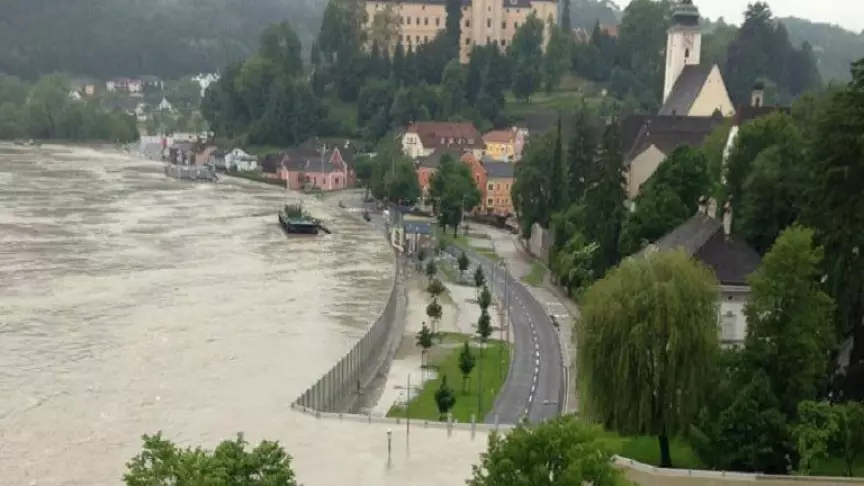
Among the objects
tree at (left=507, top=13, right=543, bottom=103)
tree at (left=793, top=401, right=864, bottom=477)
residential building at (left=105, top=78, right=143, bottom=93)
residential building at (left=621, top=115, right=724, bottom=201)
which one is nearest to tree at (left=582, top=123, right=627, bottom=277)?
residential building at (left=621, top=115, right=724, bottom=201)

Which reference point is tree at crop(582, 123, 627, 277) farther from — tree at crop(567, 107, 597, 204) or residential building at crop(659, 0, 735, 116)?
residential building at crop(659, 0, 735, 116)

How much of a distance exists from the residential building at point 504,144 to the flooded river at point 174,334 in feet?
69.2

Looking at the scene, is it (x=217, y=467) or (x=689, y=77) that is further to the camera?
(x=689, y=77)

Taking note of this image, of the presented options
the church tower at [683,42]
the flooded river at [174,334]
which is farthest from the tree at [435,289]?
A: the church tower at [683,42]

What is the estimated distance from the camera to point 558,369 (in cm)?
3200

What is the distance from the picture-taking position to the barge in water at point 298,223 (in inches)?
2451

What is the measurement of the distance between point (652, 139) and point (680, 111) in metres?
17.1

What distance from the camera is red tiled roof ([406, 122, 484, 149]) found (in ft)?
281

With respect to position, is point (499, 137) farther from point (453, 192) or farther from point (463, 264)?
point (463, 264)

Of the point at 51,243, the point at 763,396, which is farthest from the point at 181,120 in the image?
the point at 763,396

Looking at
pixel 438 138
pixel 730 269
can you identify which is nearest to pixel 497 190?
pixel 438 138

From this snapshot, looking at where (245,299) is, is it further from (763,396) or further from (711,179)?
(763,396)

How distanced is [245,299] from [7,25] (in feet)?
512

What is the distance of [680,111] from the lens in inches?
2662
